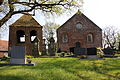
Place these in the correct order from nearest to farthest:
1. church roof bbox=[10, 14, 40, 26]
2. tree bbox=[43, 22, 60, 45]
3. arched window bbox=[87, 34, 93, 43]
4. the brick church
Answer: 1. church roof bbox=[10, 14, 40, 26]
2. the brick church
3. arched window bbox=[87, 34, 93, 43]
4. tree bbox=[43, 22, 60, 45]

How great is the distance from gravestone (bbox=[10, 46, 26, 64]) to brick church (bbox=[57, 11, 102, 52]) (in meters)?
20.7

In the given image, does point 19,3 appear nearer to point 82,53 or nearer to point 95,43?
point 82,53

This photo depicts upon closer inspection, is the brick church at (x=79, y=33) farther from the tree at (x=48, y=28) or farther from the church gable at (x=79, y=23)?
the tree at (x=48, y=28)

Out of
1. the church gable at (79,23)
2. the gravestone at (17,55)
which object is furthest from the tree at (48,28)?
the gravestone at (17,55)

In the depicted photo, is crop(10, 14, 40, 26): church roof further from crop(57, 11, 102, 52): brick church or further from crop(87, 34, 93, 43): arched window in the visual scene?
crop(87, 34, 93, 43): arched window

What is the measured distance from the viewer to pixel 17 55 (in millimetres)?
11023

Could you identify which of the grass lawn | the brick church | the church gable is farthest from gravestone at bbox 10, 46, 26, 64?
the church gable

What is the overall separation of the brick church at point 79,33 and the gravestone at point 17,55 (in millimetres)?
20668

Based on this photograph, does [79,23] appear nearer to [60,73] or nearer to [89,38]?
[89,38]

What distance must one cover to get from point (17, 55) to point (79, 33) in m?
22.8

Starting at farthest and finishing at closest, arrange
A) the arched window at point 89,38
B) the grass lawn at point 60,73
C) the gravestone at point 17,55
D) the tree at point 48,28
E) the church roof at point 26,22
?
the tree at point 48,28 → the arched window at point 89,38 → the church roof at point 26,22 → the gravestone at point 17,55 → the grass lawn at point 60,73

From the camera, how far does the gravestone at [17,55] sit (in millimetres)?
10854

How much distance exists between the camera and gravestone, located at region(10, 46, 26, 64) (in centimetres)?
1085

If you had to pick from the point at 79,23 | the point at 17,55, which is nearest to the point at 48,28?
the point at 79,23
